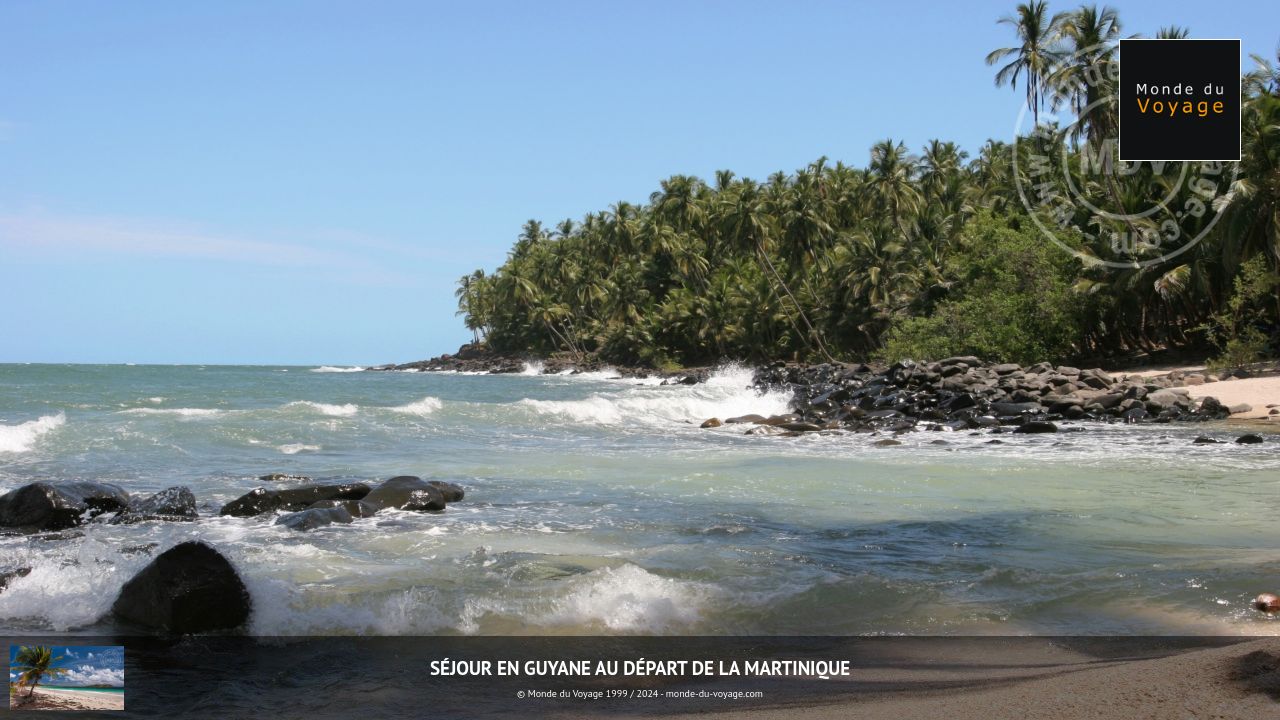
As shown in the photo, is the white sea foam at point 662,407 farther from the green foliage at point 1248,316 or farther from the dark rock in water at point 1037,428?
the green foliage at point 1248,316

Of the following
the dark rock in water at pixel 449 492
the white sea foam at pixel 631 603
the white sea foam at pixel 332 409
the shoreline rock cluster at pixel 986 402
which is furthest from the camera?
the white sea foam at pixel 332 409

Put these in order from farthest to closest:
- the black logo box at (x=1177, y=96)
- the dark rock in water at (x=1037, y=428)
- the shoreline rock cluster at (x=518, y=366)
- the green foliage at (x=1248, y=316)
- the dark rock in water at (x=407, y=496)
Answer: the shoreline rock cluster at (x=518, y=366) → the green foliage at (x=1248, y=316) → the dark rock in water at (x=1037, y=428) → the black logo box at (x=1177, y=96) → the dark rock in water at (x=407, y=496)

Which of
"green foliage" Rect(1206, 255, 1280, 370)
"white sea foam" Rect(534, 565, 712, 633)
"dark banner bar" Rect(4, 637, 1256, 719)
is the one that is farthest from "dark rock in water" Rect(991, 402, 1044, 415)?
"dark banner bar" Rect(4, 637, 1256, 719)

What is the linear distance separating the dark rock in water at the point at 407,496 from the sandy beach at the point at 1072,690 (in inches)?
271

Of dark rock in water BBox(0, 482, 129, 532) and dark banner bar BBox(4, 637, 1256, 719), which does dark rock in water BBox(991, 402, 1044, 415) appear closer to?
dark banner bar BBox(4, 637, 1256, 719)

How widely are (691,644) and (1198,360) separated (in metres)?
32.8

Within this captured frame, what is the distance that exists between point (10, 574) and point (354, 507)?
12.3 ft

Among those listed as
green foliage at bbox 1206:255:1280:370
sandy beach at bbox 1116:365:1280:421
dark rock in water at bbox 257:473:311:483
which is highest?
green foliage at bbox 1206:255:1280:370

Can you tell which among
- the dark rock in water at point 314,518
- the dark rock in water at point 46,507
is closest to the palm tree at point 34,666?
the dark rock in water at point 314,518

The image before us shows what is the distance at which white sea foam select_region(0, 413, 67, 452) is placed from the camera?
1777 cm

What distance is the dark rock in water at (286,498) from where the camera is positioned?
33.9ft

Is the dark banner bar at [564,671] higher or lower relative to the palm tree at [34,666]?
lower

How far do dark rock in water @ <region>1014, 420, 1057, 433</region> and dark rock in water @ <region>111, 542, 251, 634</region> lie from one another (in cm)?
1817

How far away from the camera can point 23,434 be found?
61.8 feet
